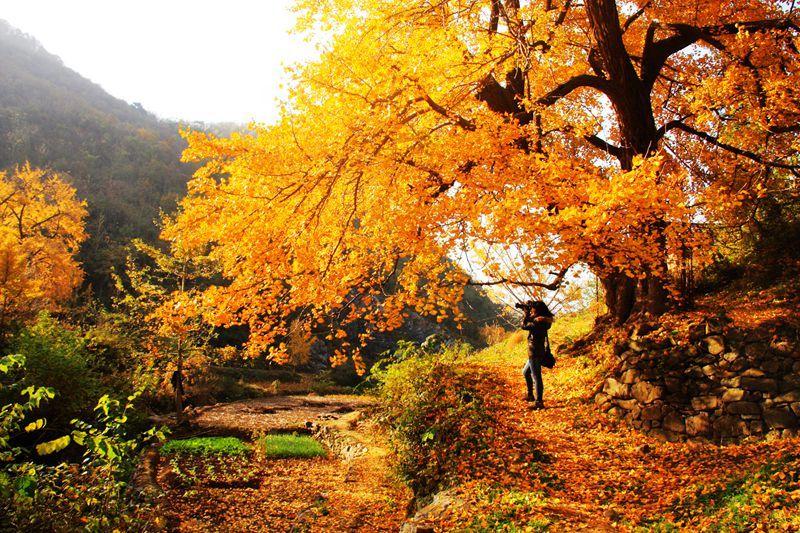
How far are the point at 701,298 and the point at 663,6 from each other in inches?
256

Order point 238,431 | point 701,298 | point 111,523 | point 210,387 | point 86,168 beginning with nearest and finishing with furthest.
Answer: point 111,523 < point 701,298 < point 238,431 < point 210,387 < point 86,168

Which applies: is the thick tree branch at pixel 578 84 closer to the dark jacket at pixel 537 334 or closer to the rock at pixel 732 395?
the dark jacket at pixel 537 334

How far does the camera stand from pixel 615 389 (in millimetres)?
6801

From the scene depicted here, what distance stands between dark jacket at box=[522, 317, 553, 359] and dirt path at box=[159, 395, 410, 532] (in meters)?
3.07

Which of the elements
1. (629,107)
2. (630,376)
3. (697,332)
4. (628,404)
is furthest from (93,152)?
(697,332)

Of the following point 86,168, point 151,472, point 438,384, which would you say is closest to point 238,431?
point 151,472

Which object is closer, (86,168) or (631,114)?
(631,114)

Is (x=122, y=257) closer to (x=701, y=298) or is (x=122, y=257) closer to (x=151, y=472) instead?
(x=151, y=472)

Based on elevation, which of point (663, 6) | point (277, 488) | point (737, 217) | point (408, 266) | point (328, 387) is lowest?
point (328, 387)

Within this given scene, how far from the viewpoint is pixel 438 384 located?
7832mm

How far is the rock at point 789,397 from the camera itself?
16.3ft

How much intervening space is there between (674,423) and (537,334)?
2254 mm

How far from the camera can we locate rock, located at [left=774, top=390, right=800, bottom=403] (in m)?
4.98

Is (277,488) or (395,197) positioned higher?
(395,197)
